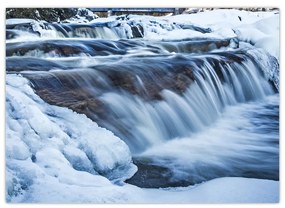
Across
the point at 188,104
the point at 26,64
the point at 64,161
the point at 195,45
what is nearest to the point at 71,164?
the point at 64,161

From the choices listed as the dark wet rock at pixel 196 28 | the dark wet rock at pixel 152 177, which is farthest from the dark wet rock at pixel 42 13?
the dark wet rock at pixel 152 177

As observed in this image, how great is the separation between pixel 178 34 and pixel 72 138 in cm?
68

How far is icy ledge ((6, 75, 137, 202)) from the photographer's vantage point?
76.3 inches

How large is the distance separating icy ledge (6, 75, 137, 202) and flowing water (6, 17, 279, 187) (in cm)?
5

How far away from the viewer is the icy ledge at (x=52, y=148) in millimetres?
1938

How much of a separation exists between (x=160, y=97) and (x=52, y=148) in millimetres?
521

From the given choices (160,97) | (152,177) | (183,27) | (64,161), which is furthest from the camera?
(183,27)

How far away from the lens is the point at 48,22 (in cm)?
214

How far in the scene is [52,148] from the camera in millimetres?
1957

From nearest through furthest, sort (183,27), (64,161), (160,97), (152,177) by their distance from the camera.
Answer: (64,161) < (152,177) < (160,97) < (183,27)

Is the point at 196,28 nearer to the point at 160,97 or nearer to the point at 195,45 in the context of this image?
the point at 195,45

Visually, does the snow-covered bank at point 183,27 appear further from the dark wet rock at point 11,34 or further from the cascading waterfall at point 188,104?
the cascading waterfall at point 188,104

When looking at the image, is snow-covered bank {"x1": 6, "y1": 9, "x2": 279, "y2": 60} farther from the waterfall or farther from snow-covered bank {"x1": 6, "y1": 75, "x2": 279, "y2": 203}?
snow-covered bank {"x1": 6, "y1": 75, "x2": 279, "y2": 203}

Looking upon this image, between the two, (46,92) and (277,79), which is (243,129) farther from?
(46,92)
